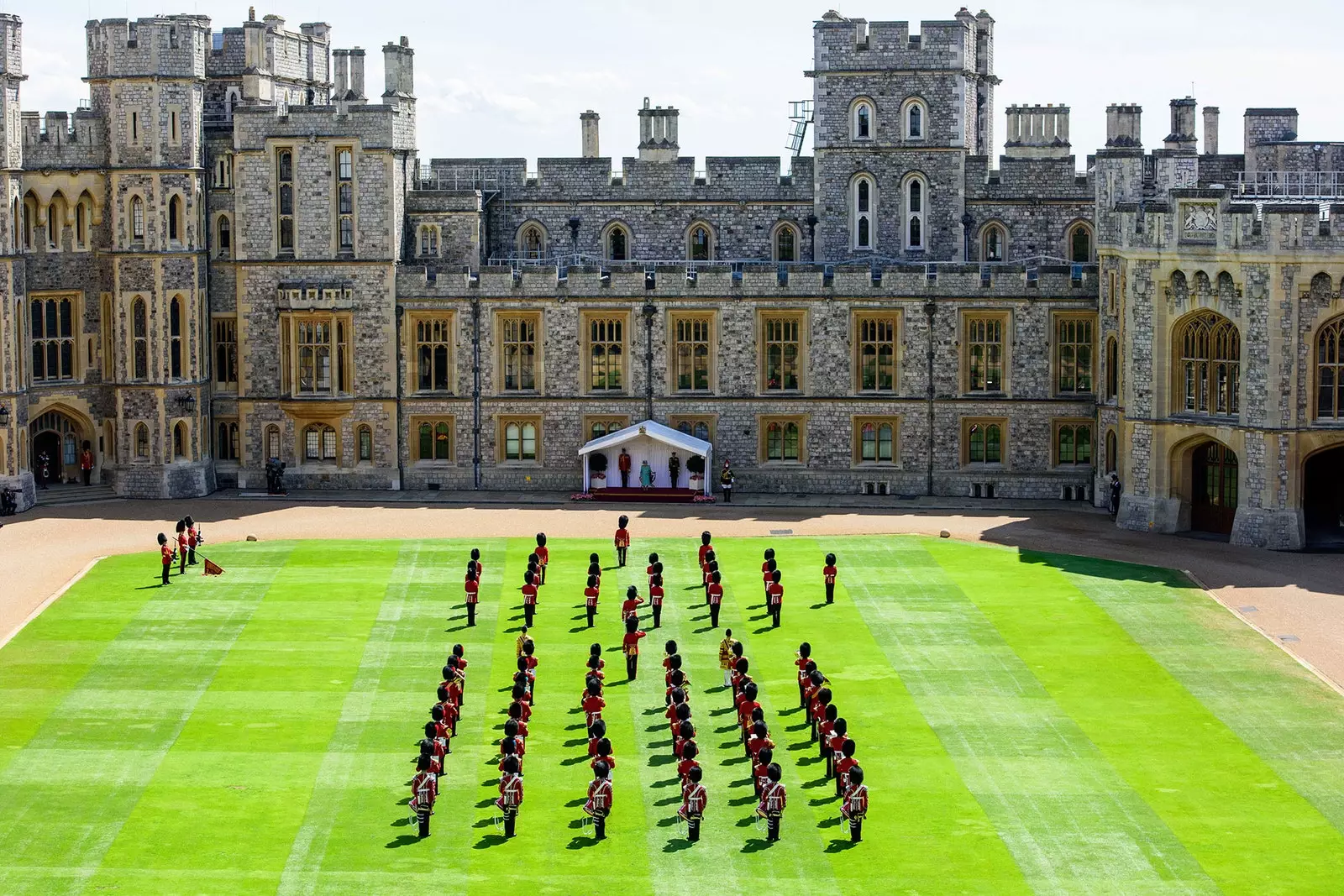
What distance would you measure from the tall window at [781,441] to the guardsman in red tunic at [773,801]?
38.4 m

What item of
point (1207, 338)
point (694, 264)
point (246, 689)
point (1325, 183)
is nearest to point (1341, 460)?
point (1207, 338)

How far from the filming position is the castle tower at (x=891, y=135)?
267 feet

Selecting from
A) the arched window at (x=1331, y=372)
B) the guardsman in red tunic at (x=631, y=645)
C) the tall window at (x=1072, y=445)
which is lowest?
the guardsman in red tunic at (x=631, y=645)

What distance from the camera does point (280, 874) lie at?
129 feet

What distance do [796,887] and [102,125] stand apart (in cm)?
4890

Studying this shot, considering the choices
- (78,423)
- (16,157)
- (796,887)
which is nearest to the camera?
(796,887)

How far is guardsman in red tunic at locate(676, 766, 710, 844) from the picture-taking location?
40.9 metres

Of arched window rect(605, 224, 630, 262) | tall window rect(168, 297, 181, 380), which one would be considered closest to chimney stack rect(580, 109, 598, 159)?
arched window rect(605, 224, 630, 262)

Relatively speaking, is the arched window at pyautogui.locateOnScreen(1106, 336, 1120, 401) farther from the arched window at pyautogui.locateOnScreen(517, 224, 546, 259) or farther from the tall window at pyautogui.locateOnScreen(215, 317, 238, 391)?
the tall window at pyautogui.locateOnScreen(215, 317, 238, 391)

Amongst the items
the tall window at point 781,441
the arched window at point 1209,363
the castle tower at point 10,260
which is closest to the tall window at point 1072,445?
the arched window at point 1209,363

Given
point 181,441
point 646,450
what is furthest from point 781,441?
point 181,441

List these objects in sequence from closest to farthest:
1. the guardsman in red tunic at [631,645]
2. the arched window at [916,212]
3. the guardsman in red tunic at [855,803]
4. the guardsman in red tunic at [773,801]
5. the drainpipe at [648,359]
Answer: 1. the guardsman in red tunic at [855,803]
2. the guardsman in red tunic at [773,801]
3. the guardsman in red tunic at [631,645]
4. the drainpipe at [648,359]
5. the arched window at [916,212]

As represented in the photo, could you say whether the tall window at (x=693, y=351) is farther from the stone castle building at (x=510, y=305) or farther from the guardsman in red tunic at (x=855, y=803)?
the guardsman in red tunic at (x=855, y=803)

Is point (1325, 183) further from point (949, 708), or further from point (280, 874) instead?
point (280, 874)
